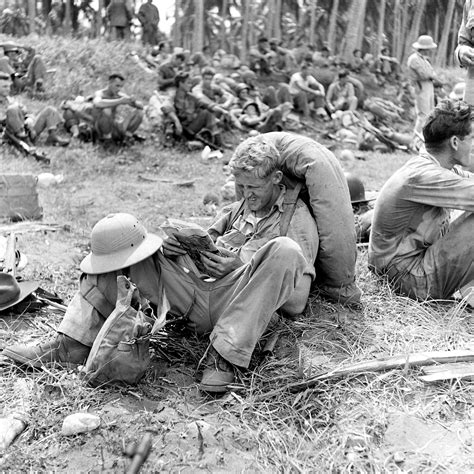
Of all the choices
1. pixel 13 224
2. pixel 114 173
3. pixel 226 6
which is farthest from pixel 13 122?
pixel 226 6

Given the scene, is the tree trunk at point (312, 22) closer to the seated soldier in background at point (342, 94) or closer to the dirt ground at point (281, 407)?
the seated soldier in background at point (342, 94)

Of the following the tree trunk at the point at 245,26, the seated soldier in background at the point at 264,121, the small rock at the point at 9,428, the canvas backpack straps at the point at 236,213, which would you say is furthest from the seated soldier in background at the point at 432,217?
the tree trunk at the point at 245,26

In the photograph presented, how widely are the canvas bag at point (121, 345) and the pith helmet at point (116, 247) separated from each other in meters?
0.13

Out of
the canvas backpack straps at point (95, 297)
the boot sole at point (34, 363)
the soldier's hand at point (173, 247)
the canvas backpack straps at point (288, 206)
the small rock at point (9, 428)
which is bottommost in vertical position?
the small rock at point (9, 428)

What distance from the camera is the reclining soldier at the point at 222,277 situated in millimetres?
3008

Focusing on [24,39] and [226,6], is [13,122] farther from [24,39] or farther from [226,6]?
[226,6]

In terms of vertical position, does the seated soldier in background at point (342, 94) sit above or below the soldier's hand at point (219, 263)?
below

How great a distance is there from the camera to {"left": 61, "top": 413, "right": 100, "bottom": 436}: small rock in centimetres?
277

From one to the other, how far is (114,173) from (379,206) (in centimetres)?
677

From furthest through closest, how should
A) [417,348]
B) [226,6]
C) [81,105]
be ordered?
[226,6], [81,105], [417,348]

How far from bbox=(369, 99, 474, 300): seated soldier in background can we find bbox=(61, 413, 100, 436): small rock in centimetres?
216

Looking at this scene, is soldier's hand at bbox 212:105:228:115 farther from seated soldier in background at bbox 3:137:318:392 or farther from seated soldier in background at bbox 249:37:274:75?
seated soldier in background at bbox 3:137:318:392

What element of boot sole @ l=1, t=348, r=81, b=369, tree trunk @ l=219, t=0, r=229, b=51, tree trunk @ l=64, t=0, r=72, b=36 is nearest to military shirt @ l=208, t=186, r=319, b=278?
boot sole @ l=1, t=348, r=81, b=369

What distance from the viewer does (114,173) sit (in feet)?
33.4
